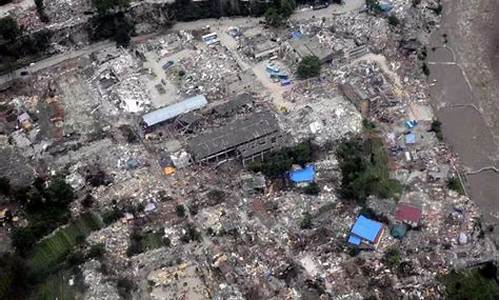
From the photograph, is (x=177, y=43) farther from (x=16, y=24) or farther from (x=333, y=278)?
(x=333, y=278)

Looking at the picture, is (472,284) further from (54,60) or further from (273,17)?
(54,60)

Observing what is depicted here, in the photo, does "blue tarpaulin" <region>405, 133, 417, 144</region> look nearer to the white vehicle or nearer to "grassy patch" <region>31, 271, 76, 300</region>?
the white vehicle

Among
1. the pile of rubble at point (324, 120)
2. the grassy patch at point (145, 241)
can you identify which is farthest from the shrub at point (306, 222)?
the grassy patch at point (145, 241)

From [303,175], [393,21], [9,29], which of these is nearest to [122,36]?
[9,29]

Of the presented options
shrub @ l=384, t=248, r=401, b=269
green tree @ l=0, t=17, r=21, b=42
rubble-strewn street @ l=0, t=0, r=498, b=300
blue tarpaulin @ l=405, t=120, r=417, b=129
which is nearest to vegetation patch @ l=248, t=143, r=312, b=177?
rubble-strewn street @ l=0, t=0, r=498, b=300

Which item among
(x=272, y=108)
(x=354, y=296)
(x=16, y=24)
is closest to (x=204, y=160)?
(x=272, y=108)
